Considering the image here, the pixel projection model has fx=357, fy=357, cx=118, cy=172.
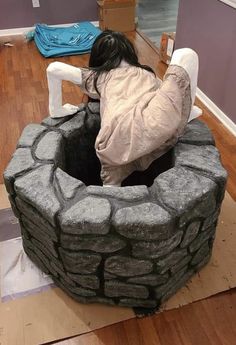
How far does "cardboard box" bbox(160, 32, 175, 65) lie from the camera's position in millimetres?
2931

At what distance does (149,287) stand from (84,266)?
0.25m

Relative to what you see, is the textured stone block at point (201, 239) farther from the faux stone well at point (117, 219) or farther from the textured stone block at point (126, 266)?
the textured stone block at point (126, 266)

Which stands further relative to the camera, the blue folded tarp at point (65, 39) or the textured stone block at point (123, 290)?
the blue folded tarp at point (65, 39)

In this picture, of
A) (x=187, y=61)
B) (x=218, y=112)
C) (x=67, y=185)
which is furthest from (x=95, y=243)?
(x=218, y=112)

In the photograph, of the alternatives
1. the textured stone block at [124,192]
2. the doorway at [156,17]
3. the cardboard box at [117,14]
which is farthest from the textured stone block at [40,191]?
the cardboard box at [117,14]

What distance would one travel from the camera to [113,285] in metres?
1.27

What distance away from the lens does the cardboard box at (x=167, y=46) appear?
2931mm

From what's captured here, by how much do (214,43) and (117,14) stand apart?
1.67 meters

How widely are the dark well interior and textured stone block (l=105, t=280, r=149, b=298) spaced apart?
495mm

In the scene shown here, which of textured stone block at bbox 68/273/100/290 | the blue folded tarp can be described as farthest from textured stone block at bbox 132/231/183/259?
the blue folded tarp

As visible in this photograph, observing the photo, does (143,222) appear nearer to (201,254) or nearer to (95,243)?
(95,243)

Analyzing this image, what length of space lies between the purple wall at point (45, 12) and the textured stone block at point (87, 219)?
10.2ft

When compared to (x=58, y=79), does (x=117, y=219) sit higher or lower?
lower

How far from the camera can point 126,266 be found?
46.8 inches
